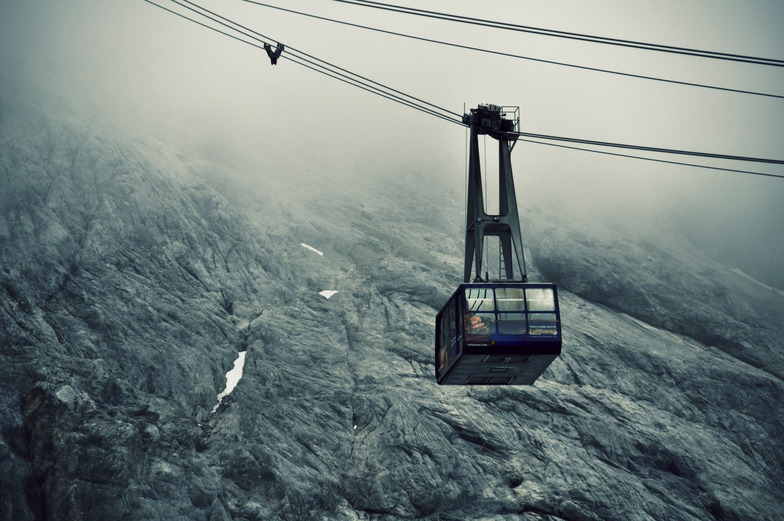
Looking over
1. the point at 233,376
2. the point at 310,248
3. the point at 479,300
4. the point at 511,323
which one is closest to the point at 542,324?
the point at 511,323

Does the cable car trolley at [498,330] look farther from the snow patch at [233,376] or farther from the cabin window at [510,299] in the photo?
the snow patch at [233,376]

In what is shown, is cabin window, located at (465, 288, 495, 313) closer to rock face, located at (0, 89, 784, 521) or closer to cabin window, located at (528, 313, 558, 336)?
cabin window, located at (528, 313, 558, 336)

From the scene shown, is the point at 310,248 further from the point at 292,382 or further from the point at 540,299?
the point at 540,299

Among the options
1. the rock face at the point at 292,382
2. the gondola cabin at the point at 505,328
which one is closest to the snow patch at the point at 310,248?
the rock face at the point at 292,382

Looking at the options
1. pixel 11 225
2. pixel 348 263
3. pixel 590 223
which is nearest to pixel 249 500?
pixel 11 225

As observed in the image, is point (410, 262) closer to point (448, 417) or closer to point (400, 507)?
point (448, 417)

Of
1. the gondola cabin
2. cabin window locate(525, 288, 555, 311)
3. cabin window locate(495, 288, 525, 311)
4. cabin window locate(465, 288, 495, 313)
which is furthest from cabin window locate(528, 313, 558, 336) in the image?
cabin window locate(465, 288, 495, 313)
